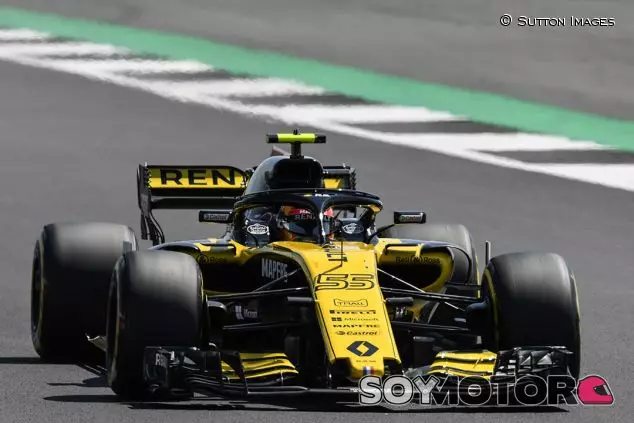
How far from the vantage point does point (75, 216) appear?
20922 mm

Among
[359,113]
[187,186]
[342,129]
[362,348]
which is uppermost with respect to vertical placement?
[359,113]

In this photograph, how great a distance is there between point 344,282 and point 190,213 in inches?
369

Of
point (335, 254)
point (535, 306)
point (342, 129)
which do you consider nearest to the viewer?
point (535, 306)

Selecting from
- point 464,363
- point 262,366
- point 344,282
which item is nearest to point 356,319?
point 344,282

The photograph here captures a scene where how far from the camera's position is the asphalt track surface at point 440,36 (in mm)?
28391

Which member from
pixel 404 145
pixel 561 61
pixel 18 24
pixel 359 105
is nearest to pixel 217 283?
pixel 404 145

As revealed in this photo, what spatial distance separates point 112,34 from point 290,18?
3.04 m

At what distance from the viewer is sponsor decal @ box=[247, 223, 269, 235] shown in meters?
14.0

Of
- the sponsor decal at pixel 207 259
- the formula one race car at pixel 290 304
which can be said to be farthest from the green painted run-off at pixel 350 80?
the sponsor decal at pixel 207 259

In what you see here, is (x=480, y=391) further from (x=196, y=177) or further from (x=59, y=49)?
(x=59, y=49)

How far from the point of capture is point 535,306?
491 inches

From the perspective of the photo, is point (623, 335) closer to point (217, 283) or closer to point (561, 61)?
point (217, 283)


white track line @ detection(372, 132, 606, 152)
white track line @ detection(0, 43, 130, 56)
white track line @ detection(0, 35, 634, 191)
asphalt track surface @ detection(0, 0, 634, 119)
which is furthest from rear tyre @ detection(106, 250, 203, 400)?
white track line @ detection(0, 43, 130, 56)

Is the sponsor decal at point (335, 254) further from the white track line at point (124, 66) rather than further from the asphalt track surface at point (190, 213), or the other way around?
the white track line at point (124, 66)
